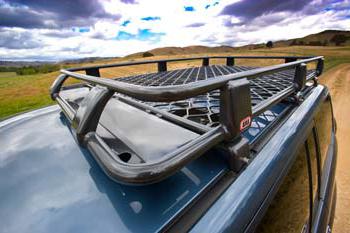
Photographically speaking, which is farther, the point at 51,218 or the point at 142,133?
the point at 142,133

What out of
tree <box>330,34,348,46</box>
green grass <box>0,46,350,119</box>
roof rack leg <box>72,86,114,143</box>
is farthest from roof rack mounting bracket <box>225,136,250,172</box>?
tree <box>330,34,348,46</box>

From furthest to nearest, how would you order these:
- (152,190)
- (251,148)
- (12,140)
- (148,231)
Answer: (12,140), (251,148), (152,190), (148,231)

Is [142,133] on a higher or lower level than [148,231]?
higher

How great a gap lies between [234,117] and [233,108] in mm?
34

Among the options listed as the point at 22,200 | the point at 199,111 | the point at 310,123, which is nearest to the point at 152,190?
the point at 22,200

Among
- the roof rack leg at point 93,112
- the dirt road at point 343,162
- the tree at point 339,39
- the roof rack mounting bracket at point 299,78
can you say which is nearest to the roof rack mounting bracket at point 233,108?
the roof rack leg at point 93,112

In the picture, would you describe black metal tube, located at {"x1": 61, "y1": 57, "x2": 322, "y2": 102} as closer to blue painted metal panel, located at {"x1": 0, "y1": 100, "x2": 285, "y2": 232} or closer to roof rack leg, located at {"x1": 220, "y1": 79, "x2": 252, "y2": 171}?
roof rack leg, located at {"x1": 220, "y1": 79, "x2": 252, "y2": 171}

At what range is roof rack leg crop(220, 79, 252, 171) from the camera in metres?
0.83

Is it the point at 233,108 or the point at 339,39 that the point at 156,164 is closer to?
the point at 233,108

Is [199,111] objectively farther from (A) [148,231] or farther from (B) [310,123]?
(A) [148,231]

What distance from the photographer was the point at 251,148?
3.25 feet

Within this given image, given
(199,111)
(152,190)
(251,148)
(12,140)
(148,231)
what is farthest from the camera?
(199,111)

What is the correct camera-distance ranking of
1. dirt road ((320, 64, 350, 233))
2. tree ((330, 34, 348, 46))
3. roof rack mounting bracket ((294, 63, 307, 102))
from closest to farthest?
roof rack mounting bracket ((294, 63, 307, 102)) < dirt road ((320, 64, 350, 233)) < tree ((330, 34, 348, 46))

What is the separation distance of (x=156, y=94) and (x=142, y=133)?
0.46 m
